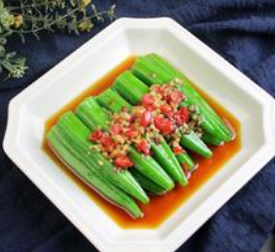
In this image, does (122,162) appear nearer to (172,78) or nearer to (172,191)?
(172,191)

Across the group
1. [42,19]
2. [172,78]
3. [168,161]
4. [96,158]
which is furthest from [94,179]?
[42,19]

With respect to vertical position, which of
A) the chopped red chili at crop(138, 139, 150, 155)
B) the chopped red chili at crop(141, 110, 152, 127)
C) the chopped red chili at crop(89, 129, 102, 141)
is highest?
the chopped red chili at crop(89, 129, 102, 141)

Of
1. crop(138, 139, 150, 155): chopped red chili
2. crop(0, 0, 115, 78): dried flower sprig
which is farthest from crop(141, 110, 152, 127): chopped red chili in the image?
crop(0, 0, 115, 78): dried flower sprig

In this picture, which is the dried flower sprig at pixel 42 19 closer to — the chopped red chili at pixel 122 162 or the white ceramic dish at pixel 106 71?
the white ceramic dish at pixel 106 71

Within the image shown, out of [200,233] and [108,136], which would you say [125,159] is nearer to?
[108,136]

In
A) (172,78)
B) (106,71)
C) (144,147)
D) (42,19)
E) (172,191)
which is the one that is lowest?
(172,191)

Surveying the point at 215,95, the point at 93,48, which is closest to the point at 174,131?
the point at 215,95

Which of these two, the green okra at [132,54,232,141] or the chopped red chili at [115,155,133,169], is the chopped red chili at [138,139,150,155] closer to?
the chopped red chili at [115,155,133,169]
